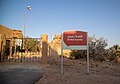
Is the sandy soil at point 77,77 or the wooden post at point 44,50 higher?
the wooden post at point 44,50

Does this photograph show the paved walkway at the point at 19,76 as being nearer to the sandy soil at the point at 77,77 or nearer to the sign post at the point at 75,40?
the sandy soil at the point at 77,77

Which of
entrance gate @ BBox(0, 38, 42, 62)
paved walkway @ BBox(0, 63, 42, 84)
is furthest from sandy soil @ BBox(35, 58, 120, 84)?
entrance gate @ BBox(0, 38, 42, 62)

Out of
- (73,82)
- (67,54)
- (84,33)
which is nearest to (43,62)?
(84,33)

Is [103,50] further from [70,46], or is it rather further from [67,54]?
[70,46]

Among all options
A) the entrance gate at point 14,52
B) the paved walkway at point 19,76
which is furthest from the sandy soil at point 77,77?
the entrance gate at point 14,52

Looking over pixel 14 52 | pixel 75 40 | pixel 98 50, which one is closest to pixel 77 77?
pixel 75 40

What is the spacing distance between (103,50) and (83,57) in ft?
8.38

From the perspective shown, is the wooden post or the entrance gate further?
the entrance gate

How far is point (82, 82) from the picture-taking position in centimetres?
741

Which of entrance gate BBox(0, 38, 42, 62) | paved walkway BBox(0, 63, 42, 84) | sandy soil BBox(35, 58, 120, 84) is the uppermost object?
entrance gate BBox(0, 38, 42, 62)

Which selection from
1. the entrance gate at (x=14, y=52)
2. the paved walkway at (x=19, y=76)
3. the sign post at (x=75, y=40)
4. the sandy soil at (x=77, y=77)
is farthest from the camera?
the entrance gate at (x=14, y=52)

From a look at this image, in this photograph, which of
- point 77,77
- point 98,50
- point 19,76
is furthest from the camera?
point 98,50

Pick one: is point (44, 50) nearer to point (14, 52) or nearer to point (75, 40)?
point (75, 40)

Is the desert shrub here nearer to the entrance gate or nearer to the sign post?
the entrance gate
